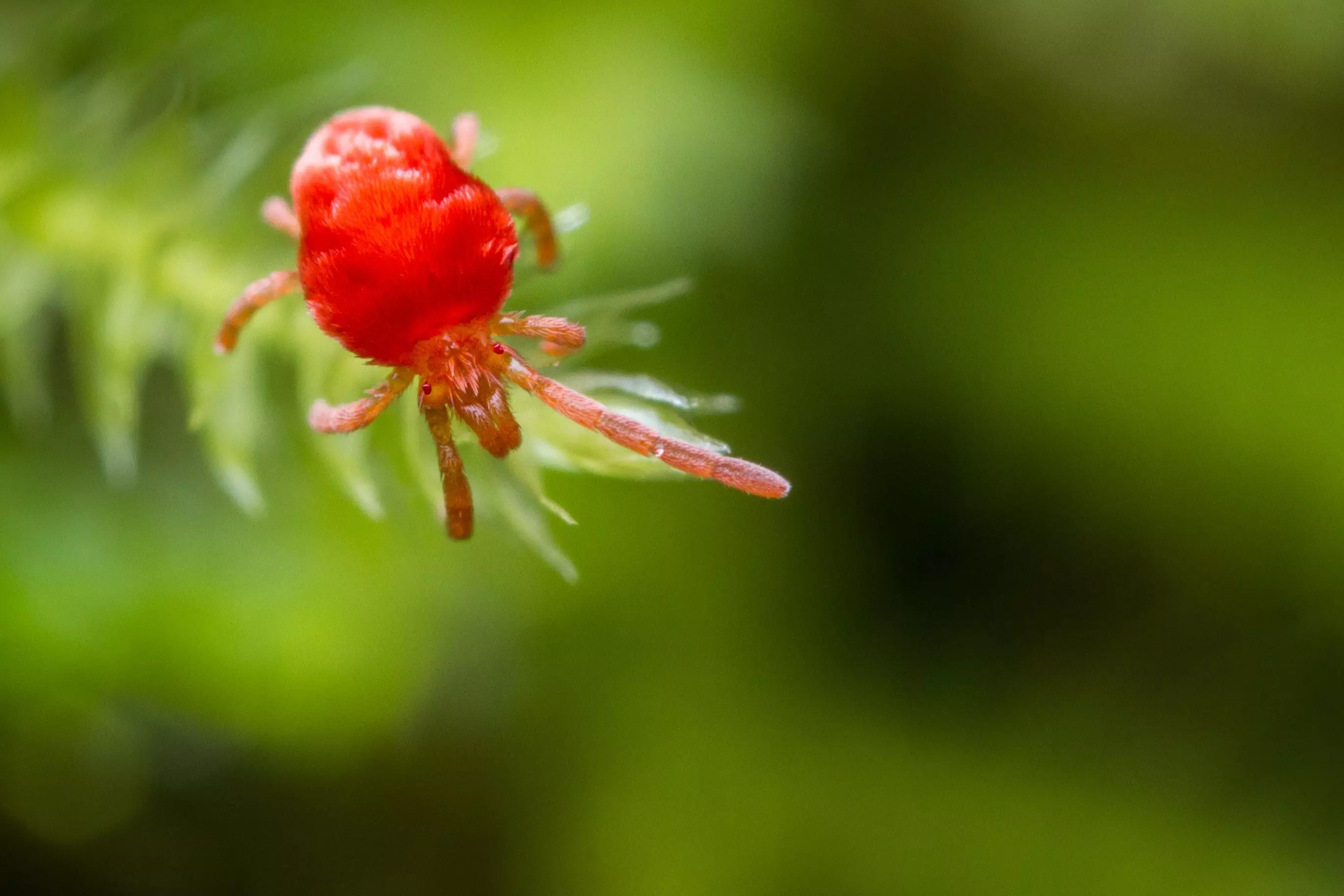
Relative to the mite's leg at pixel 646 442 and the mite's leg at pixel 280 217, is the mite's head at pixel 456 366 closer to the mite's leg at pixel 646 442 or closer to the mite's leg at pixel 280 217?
the mite's leg at pixel 646 442

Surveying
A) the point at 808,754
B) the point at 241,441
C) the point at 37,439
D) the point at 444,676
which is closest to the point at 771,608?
the point at 808,754

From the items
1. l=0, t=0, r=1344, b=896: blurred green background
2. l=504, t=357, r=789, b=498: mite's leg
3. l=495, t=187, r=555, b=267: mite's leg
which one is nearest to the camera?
l=504, t=357, r=789, b=498: mite's leg

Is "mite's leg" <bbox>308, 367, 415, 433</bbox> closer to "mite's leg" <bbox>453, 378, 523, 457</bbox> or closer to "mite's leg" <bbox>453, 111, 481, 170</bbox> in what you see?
"mite's leg" <bbox>453, 378, 523, 457</bbox>

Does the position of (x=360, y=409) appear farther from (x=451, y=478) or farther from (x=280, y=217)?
(x=280, y=217)

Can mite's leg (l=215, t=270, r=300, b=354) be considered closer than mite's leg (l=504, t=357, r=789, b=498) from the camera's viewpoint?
No

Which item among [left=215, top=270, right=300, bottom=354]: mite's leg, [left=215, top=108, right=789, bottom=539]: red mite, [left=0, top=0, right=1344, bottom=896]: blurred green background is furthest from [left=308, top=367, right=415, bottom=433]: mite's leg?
[left=0, top=0, right=1344, bottom=896]: blurred green background

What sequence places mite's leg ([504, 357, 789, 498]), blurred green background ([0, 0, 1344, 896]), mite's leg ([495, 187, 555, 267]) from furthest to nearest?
1. blurred green background ([0, 0, 1344, 896])
2. mite's leg ([495, 187, 555, 267])
3. mite's leg ([504, 357, 789, 498])

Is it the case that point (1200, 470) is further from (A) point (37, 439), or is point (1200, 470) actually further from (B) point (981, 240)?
(A) point (37, 439)
